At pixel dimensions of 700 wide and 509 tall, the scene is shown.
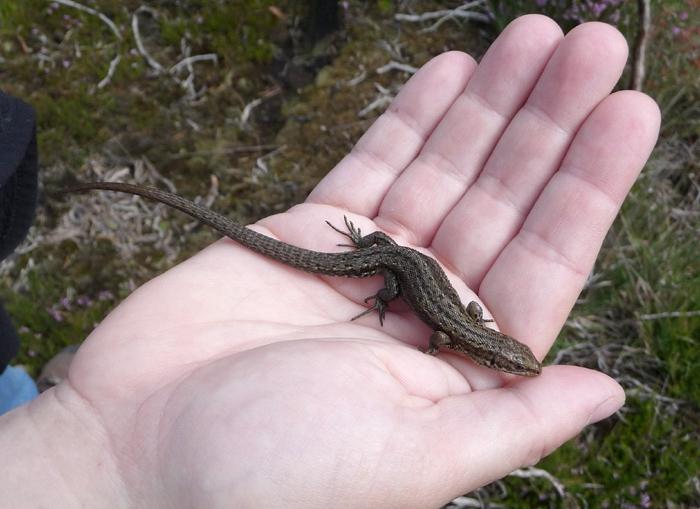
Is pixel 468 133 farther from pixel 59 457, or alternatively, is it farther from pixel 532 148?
pixel 59 457

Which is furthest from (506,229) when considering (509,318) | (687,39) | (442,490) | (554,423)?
→ (687,39)

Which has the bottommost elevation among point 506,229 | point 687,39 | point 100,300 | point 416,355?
point 100,300

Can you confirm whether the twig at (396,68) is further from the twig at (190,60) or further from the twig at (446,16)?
the twig at (190,60)

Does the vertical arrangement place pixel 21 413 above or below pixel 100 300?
above

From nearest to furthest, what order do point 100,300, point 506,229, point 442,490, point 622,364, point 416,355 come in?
1. point 442,490
2. point 416,355
3. point 506,229
4. point 622,364
5. point 100,300

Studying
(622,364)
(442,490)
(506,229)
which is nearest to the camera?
(442,490)

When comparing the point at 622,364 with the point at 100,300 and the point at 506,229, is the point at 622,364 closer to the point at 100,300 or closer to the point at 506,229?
the point at 506,229

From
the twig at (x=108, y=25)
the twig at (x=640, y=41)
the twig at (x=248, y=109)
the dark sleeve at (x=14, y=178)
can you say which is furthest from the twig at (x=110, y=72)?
the twig at (x=640, y=41)
